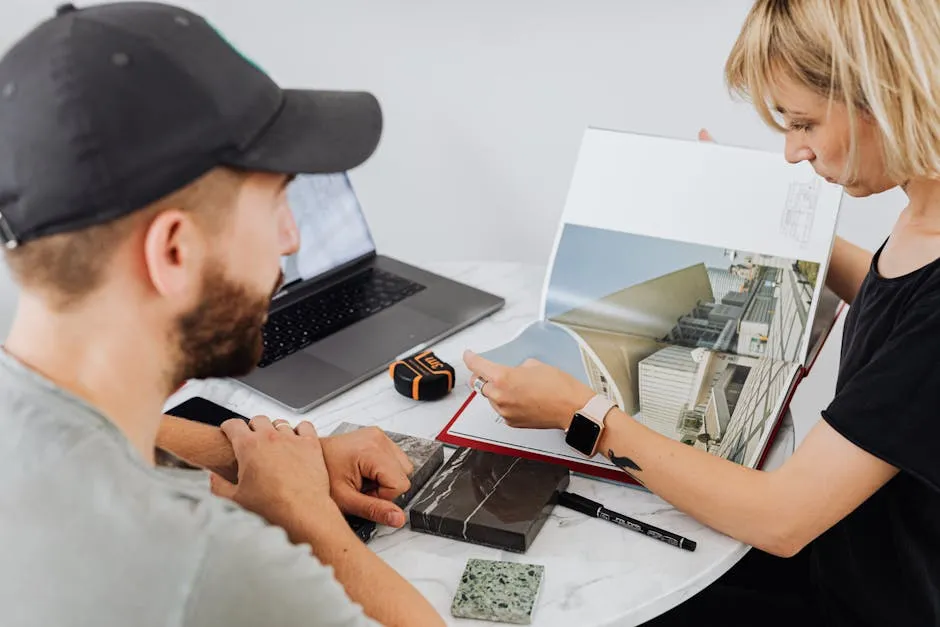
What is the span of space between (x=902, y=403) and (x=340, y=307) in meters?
0.84

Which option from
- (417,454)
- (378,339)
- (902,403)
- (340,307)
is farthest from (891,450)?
(340,307)

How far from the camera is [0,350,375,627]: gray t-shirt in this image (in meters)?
0.69

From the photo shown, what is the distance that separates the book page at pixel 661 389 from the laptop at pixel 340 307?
0.16m

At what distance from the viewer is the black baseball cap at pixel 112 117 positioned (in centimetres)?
72

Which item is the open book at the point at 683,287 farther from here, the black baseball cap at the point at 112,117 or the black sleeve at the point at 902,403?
the black baseball cap at the point at 112,117

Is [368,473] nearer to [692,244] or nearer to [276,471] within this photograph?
[276,471]

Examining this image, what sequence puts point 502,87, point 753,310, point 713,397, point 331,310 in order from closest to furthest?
1. point 713,397
2. point 753,310
3. point 331,310
4. point 502,87

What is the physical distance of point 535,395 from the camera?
3.82 feet

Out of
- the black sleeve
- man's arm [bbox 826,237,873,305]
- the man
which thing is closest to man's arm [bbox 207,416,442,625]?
the man

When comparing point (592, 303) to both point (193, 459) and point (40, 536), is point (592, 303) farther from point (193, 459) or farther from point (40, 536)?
point (40, 536)

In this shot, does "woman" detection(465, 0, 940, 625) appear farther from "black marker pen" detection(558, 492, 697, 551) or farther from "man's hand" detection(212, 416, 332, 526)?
"man's hand" detection(212, 416, 332, 526)

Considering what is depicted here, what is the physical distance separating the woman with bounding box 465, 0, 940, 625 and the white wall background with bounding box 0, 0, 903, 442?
3.33 ft

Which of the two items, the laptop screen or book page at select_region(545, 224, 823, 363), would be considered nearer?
book page at select_region(545, 224, 823, 363)

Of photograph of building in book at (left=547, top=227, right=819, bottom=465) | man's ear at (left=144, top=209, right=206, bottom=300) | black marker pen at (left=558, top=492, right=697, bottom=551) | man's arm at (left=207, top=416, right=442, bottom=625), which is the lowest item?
black marker pen at (left=558, top=492, right=697, bottom=551)
